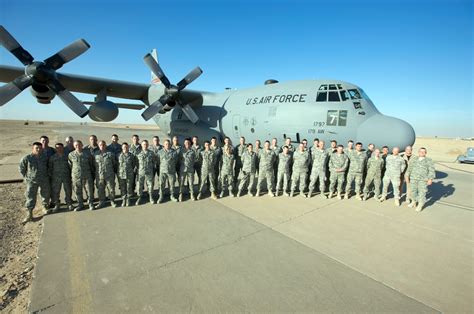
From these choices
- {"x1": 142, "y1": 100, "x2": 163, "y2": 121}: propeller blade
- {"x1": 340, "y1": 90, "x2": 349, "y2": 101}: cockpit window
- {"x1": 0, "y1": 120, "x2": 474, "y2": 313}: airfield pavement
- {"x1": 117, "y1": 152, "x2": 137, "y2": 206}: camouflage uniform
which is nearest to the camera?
{"x1": 0, "y1": 120, "x2": 474, "y2": 313}: airfield pavement

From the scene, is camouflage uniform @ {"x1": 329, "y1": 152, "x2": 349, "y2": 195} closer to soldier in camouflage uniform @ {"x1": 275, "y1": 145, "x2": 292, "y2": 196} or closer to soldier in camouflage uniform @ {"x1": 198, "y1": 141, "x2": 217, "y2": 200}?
soldier in camouflage uniform @ {"x1": 275, "y1": 145, "x2": 292, "y2": 196}

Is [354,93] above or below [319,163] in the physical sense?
above

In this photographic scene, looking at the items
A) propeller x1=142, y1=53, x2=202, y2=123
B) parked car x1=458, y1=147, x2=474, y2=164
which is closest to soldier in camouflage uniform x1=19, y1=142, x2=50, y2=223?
propeller x1=142, y1=53, x2=202, y2=123

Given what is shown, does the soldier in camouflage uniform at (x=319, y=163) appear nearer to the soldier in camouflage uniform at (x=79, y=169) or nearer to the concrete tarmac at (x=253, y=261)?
the concrete tarmac at (x=253, y=261)

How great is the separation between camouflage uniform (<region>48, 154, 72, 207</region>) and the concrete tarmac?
599 mm

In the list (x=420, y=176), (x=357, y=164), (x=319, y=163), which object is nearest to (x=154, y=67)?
(x=319, y=163)

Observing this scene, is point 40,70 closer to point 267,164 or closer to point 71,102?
point 71,102

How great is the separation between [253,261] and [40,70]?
9700 millimetres

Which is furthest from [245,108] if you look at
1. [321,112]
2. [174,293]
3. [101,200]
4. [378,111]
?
[174,293]

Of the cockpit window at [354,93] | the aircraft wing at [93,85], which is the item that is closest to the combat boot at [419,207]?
the cockpit window at [354,93]

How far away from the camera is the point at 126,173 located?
245 inches

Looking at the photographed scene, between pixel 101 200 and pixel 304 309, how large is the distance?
19.0 feet

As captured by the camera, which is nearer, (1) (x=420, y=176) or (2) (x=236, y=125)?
(1) (x=420, y=176)

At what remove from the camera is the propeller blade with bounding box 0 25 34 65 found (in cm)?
784
